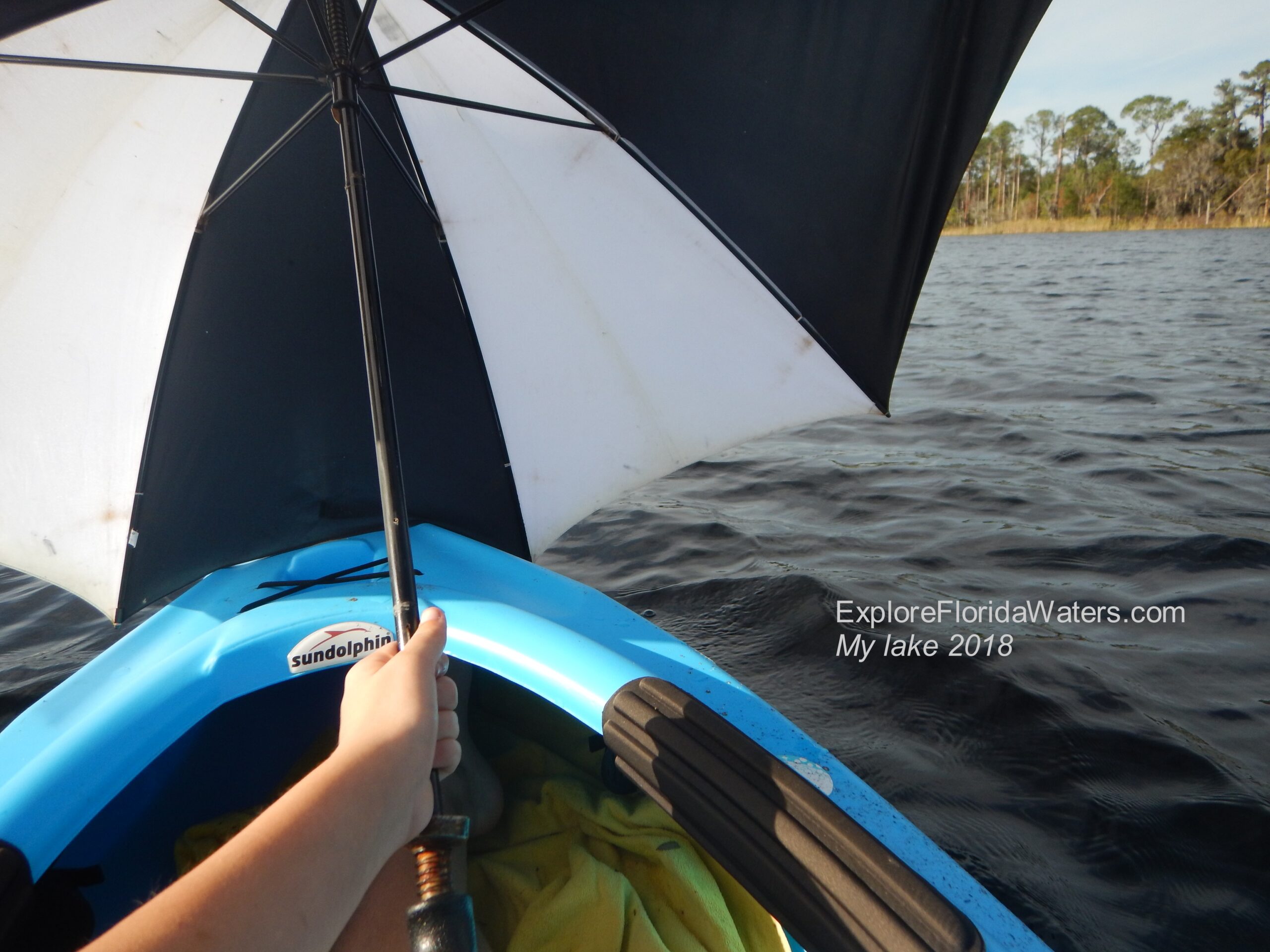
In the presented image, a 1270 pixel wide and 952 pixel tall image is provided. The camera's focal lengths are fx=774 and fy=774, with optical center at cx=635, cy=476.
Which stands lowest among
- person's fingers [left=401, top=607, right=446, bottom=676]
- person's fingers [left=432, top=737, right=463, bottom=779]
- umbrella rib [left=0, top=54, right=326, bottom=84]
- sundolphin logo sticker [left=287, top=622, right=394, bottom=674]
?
sundolphin logo sticker [left=287, top=622, right=394, bottom=674]

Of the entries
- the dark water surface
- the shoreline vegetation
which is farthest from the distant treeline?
the dark water surface

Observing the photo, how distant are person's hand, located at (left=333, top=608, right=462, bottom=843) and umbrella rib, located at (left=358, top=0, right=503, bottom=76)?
1089mm

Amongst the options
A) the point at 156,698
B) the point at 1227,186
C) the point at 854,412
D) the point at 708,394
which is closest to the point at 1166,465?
the point at 854,412

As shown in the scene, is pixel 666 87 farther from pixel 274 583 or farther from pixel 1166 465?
pixel 1166 465

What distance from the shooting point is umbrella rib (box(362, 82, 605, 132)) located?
1517 millimetres

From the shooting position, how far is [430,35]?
1.49 m

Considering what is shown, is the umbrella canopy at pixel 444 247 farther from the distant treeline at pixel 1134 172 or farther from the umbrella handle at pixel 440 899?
the distant treeline at pixel 1134 172

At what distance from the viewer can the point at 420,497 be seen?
232cm

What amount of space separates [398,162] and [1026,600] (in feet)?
10.2

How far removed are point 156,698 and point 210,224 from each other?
104 centimetres

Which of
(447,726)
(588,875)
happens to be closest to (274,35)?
(447,726)

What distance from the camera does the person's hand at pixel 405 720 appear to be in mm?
727

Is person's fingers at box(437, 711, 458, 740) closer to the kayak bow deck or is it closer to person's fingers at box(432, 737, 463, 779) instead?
person's fingers at box(432, 737, 463, 779)

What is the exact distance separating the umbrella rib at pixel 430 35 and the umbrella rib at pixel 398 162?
14 centimetres
